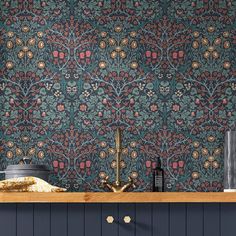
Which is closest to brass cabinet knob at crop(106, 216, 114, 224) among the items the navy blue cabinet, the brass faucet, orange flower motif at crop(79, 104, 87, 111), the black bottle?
the navy blue cabinet

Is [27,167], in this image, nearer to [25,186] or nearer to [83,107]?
[25,186]

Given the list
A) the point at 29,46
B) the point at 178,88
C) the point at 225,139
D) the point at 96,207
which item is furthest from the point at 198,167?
the point at 29,46

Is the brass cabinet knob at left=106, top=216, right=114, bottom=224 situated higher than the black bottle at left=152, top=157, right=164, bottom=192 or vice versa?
the black bottle at left=152, top=157, right=164, bottom=192

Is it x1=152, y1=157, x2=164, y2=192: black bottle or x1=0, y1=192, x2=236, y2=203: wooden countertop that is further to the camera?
x1=152, y1=157, x2=164, y2=192: black bottle

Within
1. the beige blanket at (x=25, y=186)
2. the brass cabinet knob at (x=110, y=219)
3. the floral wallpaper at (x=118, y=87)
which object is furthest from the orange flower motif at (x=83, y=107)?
the brass cabinet knob at (x=110, y=219)

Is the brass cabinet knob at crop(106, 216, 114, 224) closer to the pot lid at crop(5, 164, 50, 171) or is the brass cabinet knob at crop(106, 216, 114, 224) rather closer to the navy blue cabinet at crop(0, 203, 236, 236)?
the navy blue cabinet at crop(0, 203, 236, 236)

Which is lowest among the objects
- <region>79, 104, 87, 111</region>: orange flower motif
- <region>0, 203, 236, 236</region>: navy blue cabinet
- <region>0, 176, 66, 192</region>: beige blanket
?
<region>0, 203, 236, 236</region>: navy blue cabinet

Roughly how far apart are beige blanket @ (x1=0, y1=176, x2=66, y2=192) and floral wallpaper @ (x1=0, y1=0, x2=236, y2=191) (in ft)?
1.36

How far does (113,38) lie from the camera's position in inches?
151

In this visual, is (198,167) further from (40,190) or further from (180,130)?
(40,190)

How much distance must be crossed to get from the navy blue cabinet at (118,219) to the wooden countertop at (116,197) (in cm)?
7

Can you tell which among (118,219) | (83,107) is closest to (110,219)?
(118,219)

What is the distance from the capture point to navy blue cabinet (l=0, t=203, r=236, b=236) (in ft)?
10.8

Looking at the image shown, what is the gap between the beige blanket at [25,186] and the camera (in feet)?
10.9
